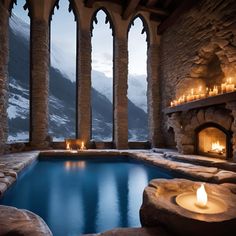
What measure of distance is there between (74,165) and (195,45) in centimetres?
577

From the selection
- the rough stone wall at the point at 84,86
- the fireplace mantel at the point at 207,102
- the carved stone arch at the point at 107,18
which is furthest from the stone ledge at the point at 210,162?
the carved stone arch at the point at 107,18

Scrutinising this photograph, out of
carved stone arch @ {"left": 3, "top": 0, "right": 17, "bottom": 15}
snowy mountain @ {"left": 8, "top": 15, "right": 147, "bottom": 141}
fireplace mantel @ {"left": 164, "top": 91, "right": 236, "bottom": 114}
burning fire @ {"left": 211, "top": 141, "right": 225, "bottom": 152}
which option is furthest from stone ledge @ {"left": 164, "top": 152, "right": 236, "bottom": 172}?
snowy mountain @ {"left": 8, "top": 15, "right": 147, "bottom": 141}

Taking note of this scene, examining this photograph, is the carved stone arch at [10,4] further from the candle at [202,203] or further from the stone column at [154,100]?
the candle at [202,203]

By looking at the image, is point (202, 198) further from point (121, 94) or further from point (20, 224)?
point (121, 94)

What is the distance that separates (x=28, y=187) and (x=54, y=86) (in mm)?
44597

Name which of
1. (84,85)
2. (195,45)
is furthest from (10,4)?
(195,45)

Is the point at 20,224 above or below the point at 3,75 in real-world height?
below

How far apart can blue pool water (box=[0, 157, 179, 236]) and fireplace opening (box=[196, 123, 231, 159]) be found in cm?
162

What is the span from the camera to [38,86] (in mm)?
8312

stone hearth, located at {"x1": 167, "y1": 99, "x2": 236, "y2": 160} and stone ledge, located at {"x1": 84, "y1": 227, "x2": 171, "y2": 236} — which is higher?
stone hearth, located at {"x1": 167, "y1": 99, "x2": 236, "y2": 160}

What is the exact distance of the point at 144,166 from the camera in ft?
21.0

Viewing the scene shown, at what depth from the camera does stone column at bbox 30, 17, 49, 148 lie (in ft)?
27.1

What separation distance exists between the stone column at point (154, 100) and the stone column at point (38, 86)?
15.2ft

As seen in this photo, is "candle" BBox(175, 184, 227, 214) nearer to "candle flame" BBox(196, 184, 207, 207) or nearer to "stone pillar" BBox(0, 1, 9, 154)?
"candle flame" BBox(196, 184, 207, 207)
